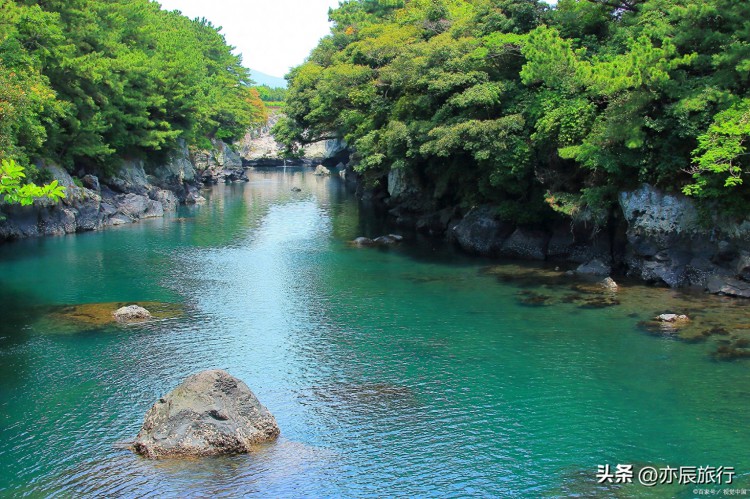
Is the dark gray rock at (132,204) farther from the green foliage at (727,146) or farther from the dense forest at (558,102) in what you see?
the green foliage at (727,146)

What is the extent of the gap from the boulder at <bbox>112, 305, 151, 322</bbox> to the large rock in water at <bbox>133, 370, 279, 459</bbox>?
32.5ft

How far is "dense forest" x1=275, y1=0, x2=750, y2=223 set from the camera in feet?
80.8

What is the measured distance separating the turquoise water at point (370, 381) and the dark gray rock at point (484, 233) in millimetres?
3001

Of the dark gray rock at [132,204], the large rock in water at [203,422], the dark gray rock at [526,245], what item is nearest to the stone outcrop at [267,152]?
the dark gray rock at [132,204]

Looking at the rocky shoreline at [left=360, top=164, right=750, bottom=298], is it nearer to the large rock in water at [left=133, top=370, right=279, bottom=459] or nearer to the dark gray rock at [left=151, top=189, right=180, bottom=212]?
the large rock in water at [left=133, top=370, right=279, bottom=459]

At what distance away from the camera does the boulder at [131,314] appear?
24016 mm

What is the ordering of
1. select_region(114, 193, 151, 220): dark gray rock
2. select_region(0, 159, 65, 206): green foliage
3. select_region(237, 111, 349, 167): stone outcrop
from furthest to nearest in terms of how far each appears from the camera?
1. select_region(237, 111, 349, 167): stone outcrop
2. select_region(114, 193, 151, 220): dark gray rock
3. select_region(0, 159, 65, 206): green foliage

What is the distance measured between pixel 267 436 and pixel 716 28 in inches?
905

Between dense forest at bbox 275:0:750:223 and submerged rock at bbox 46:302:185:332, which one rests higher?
dense forest at bbox 275:0:750:223

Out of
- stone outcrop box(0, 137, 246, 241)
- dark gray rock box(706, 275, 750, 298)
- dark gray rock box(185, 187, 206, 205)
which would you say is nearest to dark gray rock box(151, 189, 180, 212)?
stone outcrop box(0, 137, 246, 241)

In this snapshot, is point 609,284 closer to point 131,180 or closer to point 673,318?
point 673,318

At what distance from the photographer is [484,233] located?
3572 centimetres

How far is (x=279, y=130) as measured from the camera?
5359 centimetres

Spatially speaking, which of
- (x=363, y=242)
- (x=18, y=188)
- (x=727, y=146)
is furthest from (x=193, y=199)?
(x=18, y=188)
